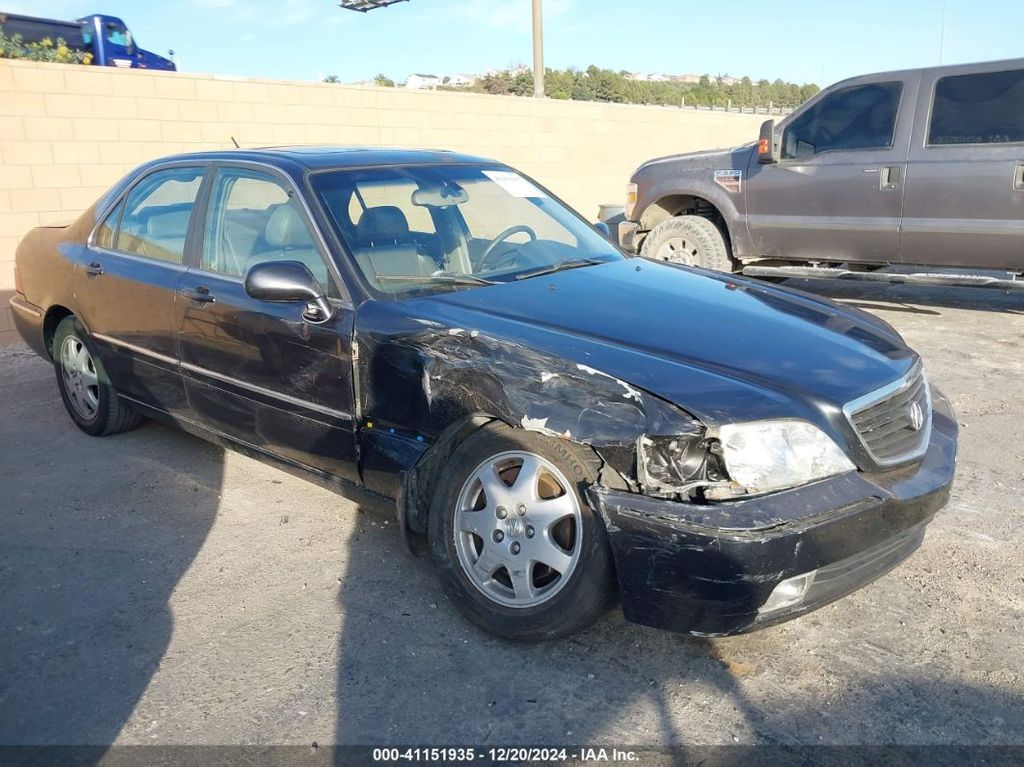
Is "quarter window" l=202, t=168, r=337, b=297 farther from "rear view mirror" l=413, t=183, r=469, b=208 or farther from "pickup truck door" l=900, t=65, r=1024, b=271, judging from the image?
"pickup truck door" l=900, t=65, r=1024, b=271

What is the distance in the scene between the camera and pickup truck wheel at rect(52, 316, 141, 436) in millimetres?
5047

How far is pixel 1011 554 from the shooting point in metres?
3.58

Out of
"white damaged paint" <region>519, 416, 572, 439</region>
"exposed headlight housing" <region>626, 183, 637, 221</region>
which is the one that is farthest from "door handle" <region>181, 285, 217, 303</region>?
"exposed headlight housing" <region>626, 183, 637, 221</region>

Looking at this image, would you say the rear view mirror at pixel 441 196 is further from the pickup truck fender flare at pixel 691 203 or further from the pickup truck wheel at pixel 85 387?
the pickup truck fender flare at pixel 691 203

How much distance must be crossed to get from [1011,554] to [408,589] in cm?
243

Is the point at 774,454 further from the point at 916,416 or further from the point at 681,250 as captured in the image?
the point at 681,250

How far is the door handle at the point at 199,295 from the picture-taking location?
4.02m

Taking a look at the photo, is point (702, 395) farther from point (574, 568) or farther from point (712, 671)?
point (712, 671)

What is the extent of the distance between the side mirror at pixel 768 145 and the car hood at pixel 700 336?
426 centimetres

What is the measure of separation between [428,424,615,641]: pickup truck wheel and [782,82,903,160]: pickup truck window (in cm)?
580

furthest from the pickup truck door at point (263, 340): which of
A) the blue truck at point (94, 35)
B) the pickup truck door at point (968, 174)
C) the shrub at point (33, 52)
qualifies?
the blue truck at point (94, 35)

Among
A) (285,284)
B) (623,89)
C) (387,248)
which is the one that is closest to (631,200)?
(387,248)

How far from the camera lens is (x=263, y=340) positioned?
12.3 ft

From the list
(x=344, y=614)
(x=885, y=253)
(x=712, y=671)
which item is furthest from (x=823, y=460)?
(x=885, y=253)
